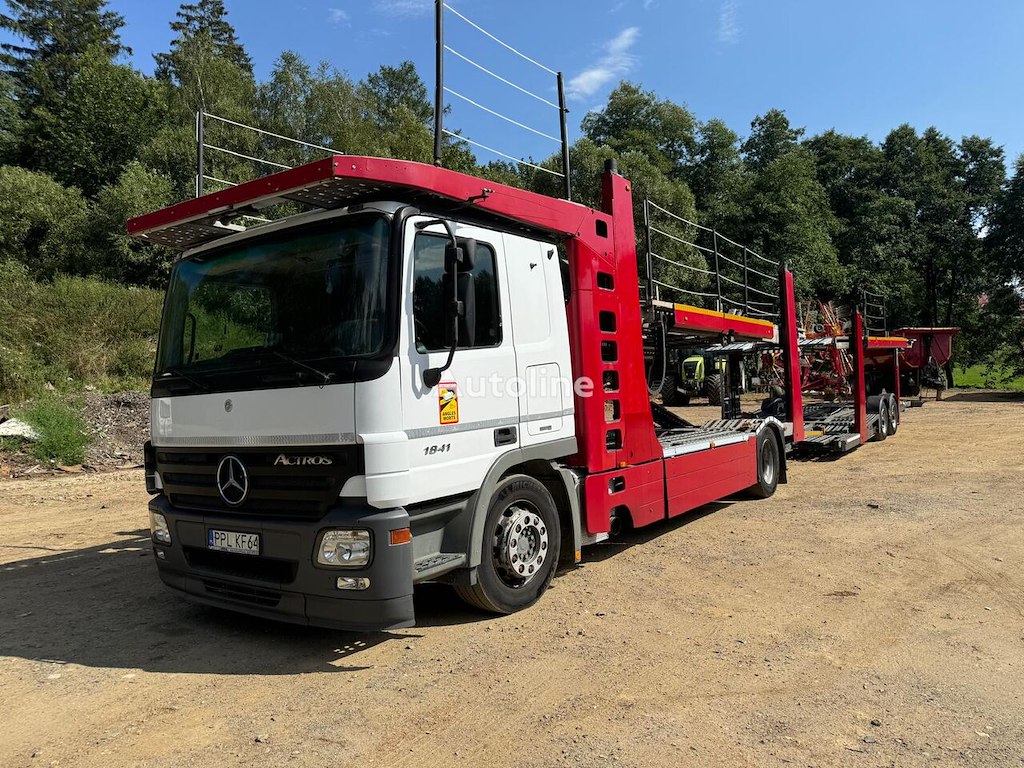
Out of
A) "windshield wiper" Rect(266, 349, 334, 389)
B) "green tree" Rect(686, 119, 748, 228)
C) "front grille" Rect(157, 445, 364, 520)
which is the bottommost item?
"front grille" Rect(157, 445, 364, 520)

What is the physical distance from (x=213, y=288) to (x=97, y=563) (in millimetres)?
3538

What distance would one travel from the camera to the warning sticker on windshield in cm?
397

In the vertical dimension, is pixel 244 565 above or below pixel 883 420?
above

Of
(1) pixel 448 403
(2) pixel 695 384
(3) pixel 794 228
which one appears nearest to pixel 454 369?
(1) pixel 448 403

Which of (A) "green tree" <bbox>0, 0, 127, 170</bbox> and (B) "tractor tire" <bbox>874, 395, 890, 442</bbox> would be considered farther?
(A) "green tree" <bbox>0, 0, 127, 170</bbox>

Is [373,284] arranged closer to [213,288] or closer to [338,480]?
[338,480]

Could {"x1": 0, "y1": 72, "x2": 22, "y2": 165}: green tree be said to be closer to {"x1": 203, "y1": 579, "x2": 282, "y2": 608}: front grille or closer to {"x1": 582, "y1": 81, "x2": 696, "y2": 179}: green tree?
{"x1": 582, "y1": 81, "x2": 696, "y2": 179}: green tree

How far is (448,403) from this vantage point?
4027 mm

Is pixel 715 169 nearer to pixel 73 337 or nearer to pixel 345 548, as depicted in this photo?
pixel 73 337

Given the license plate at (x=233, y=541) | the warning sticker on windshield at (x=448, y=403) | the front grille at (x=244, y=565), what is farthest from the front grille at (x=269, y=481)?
the warning sticker on windshield at (x=448, y=403)

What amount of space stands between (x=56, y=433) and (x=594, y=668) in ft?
39.9

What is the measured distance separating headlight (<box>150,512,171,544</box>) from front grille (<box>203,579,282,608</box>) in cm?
48

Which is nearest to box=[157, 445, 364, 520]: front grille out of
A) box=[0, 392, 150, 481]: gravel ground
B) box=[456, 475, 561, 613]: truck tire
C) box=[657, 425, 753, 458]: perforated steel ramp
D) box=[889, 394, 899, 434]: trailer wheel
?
box=[456, 475, 561, 613]: truck tire

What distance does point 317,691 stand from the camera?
138 inches
